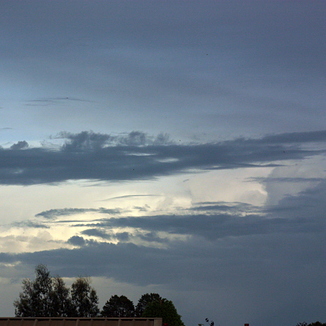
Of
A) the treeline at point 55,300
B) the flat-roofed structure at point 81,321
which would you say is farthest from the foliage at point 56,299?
the flat-roofed structure at point 81,321

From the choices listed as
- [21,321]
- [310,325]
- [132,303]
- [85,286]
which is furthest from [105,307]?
[21,321]

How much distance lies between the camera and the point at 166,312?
9694 centimetres

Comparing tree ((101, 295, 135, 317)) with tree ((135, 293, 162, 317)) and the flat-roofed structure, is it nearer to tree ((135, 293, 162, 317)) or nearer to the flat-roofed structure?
tree ((135, 293, 162, 317))

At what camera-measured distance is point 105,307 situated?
16625cm

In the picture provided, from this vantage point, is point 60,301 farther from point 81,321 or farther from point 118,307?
point 81,321

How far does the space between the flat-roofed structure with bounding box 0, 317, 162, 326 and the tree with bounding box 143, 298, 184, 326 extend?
3738cm

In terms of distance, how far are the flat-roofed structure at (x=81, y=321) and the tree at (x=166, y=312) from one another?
37381mm

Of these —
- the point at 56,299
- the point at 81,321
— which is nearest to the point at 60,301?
the point at 56,299

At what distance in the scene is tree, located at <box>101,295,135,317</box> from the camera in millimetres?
162375

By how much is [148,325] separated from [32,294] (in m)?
93.1

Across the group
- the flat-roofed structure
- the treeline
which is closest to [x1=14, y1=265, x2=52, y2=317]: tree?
the treeline

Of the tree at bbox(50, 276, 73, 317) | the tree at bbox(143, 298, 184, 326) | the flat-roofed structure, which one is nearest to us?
the flat-roofed structure

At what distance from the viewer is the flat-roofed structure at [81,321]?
58250mm

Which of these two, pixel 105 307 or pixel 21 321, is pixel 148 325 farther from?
pixel 105 307
